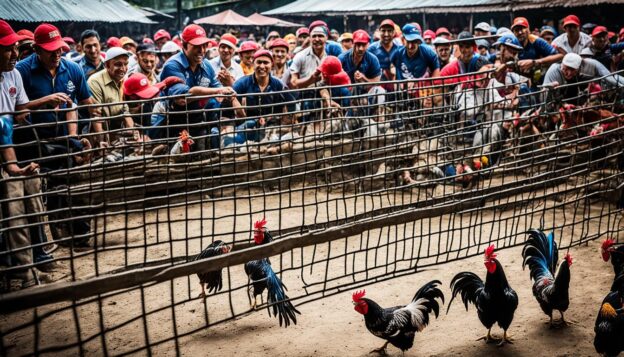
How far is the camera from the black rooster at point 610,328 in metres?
3.94

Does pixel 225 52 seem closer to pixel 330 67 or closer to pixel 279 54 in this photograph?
pixel 279 54

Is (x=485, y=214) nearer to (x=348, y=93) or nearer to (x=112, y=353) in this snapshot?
(x=348, y=93)

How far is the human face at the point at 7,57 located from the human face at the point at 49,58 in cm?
59

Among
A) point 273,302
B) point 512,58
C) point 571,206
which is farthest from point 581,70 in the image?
point 273,302

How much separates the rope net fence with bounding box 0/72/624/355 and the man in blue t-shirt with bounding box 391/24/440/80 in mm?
412

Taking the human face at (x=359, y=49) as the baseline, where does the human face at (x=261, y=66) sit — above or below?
below

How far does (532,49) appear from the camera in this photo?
9.53 meters

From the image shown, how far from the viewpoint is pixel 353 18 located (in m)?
23.7

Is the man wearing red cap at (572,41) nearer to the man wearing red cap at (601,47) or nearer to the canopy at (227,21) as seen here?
the man wearing red cap at (601,47)

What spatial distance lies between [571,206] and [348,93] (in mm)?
3150

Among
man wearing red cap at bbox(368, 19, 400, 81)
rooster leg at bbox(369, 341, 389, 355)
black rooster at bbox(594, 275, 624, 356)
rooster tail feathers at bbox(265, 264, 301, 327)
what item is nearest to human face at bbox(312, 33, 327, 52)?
man wearing red cap at bbox(368, 19, 400, 81)

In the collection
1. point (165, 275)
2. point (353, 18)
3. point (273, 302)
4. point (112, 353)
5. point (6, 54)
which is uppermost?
point (353, 18)

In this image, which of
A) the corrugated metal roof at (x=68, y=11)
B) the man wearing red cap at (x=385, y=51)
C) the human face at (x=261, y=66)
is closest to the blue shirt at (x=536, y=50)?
the man wearing red cap at (x=385, y=51)

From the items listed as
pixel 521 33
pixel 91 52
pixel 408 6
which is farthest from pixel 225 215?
pixel 408 6
